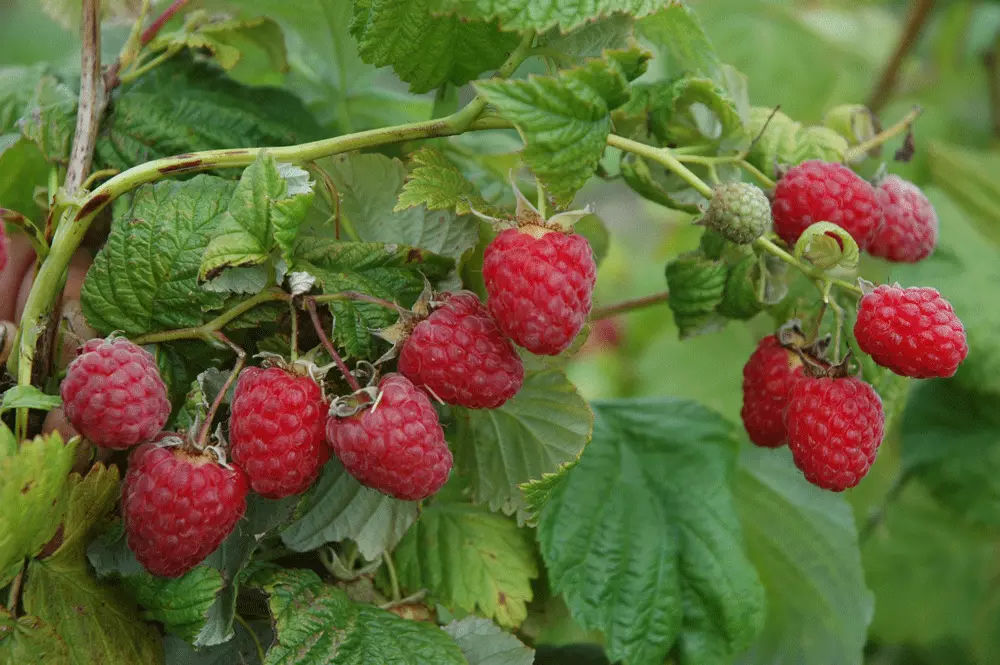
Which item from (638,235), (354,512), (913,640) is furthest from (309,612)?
(638,235)

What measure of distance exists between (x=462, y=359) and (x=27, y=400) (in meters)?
0.24

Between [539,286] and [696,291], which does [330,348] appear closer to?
[539,286]

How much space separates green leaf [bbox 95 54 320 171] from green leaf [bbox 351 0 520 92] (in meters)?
0.14

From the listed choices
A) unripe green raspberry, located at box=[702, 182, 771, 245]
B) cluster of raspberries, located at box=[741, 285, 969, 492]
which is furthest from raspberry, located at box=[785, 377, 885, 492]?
unripe green raspberry, located at box=[702, 182, 771, 245]

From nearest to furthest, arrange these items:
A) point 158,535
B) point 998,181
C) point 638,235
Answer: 1. point 158,535
2. point 998,181
3. point 638,235

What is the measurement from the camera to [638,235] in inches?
108

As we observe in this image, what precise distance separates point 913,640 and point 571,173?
3.87ft

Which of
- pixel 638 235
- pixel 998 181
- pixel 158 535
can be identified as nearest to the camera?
pixel 158 535

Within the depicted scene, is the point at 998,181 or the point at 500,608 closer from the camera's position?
the point at 500,608

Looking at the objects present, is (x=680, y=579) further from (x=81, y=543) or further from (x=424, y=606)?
(x=81, y=543)

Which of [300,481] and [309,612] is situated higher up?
[300,481]

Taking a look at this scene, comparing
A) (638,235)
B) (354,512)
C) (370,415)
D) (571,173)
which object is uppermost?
(571,173)

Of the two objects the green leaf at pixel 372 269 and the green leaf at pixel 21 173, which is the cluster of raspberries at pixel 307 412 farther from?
the green leaf at pixel 21 173

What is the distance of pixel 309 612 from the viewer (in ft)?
2.03
